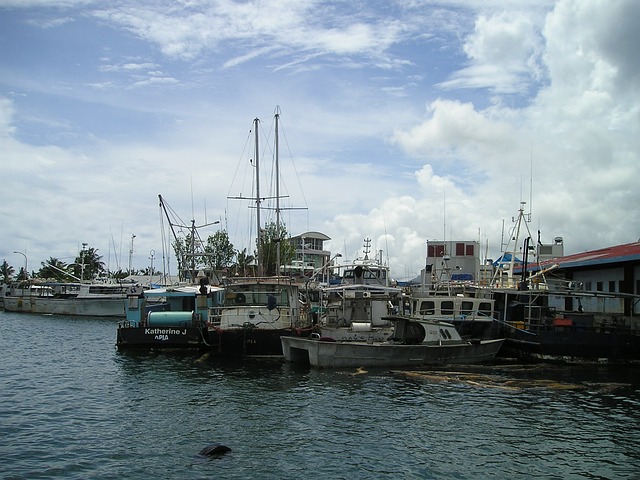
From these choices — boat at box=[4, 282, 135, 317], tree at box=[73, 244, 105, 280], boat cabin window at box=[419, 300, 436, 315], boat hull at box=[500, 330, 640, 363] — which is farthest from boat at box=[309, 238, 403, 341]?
tree at box=[73, 244, 105, 280]

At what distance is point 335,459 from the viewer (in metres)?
16.1

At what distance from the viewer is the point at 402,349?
29719 millimetres

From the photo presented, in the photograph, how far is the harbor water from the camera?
15547 mm

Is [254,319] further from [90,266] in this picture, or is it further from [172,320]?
[90,266]

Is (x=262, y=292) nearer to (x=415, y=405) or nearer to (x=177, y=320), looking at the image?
(x=177, y=320)

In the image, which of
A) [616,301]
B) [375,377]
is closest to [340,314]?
[375,377]

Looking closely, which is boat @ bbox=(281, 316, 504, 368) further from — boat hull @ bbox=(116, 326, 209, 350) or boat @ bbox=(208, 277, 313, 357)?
boat hull @ bbox=(116, 326, 209, 350)

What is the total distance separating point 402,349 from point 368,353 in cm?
164

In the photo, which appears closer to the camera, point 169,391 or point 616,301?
A: point 169,391

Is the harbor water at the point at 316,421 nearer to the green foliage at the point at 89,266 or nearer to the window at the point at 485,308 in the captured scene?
the window at the point at 485,308

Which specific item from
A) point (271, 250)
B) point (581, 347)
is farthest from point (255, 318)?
point (271, 250)

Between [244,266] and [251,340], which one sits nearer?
[251,340]

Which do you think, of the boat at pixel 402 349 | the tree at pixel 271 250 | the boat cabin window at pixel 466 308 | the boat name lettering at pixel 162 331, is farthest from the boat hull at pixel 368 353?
the tree at pixel 271 250

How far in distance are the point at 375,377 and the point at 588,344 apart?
11596 millimetres
